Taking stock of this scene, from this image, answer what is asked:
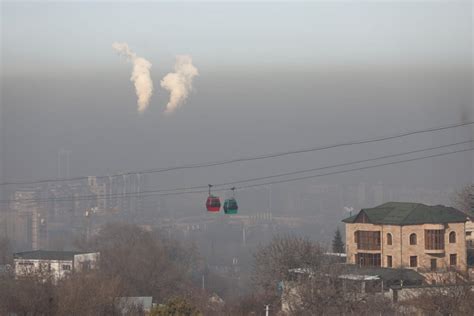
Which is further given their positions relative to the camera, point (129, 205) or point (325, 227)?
point (325, 227)

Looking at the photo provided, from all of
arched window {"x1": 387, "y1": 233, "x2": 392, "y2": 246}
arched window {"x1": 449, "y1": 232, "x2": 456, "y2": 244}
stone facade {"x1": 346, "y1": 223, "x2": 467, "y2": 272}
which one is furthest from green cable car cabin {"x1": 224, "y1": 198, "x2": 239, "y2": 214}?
A: arched window {"x1": 449, "y1": 232, "x2": 456, "y2": 244}

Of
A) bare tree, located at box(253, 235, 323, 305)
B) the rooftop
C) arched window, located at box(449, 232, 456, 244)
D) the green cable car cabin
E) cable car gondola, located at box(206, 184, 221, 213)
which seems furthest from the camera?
the rooftop

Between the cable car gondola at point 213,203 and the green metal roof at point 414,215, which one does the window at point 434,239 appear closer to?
the green metal roof at point 414,215

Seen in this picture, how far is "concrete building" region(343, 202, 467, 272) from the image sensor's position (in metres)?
52.3

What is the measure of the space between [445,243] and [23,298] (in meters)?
26.2

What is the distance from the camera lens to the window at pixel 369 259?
52594 mm

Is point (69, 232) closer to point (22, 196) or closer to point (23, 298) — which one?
point (22, 196)

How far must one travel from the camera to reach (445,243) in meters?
52.9

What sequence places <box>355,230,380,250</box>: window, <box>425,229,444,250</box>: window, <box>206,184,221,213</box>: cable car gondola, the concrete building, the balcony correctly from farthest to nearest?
<box>355,230,380,250</box>: window
<box>425,229,444,250</box>: window
the concrete building
the balcony
<box>206,184,221,213</box>: cable car gondola

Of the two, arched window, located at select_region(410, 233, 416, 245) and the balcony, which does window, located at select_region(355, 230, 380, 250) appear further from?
the balcony

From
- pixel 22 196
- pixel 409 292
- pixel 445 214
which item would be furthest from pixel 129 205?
pixel 409 292

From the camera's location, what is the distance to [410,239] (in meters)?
52.8

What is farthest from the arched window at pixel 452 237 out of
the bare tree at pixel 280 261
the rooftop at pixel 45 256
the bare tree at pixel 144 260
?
the rooftop at pixel 45 256

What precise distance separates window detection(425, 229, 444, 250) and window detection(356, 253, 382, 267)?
2607mm
